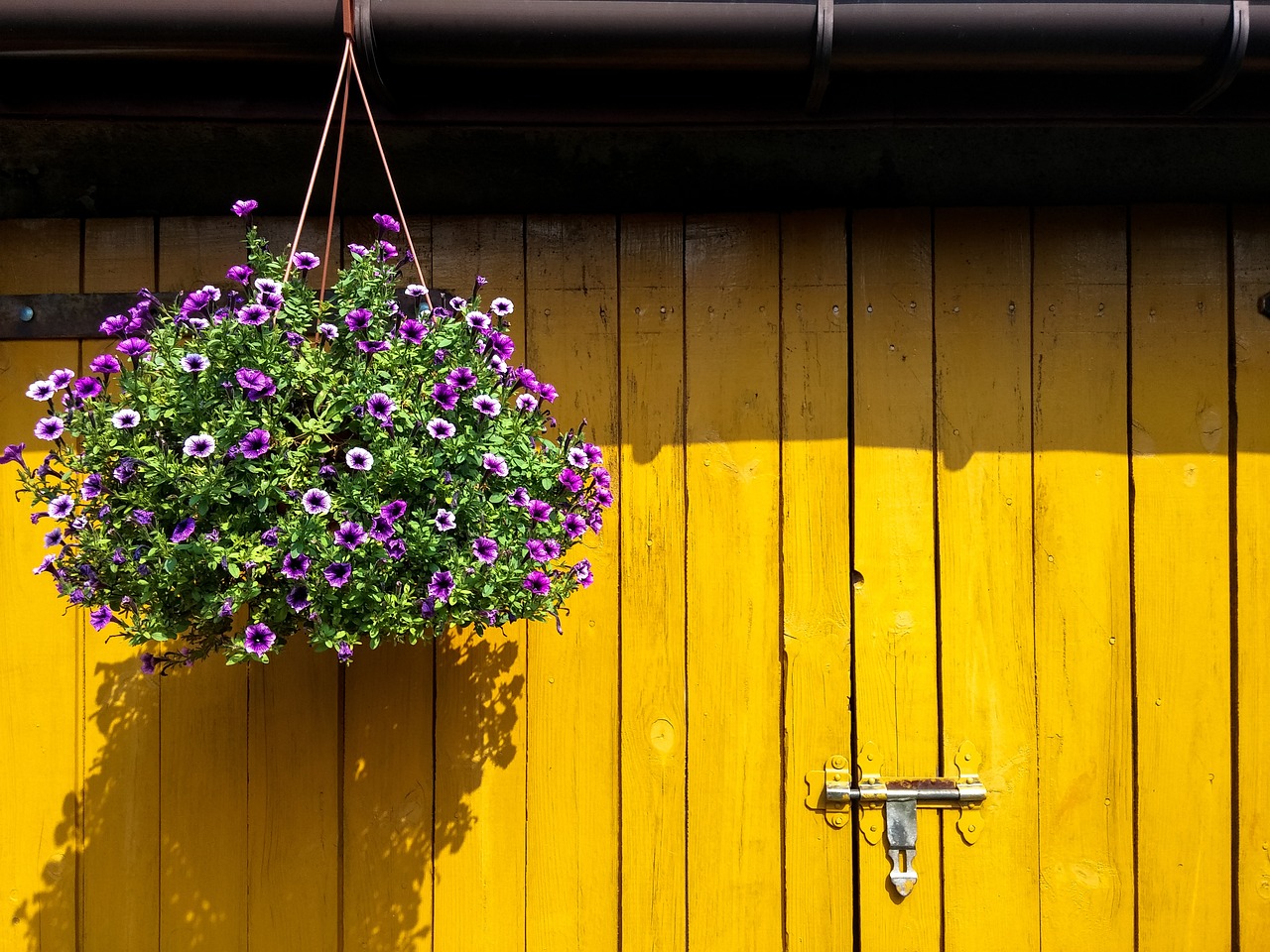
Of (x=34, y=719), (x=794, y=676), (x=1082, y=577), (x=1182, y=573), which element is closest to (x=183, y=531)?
(x=34, y=719)

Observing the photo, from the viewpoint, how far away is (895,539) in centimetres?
194

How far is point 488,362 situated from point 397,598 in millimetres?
442

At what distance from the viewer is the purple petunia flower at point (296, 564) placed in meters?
1.34

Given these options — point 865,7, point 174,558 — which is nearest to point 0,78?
point 174,558

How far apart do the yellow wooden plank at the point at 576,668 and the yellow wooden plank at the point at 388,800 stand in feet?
0.72

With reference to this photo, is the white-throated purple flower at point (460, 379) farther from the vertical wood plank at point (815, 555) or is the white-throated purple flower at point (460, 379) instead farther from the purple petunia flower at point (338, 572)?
the vertical wood plank at point (815, 555)

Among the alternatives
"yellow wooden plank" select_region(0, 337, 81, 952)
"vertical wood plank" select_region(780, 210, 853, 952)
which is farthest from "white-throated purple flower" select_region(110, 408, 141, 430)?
"vertical wood plank" select_region(780, 210, 853, 952)

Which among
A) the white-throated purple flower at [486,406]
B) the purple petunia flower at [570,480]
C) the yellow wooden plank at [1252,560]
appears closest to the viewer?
the white-throated purple flower at [486,406]

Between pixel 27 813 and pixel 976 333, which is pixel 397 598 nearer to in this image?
pixel 27 813

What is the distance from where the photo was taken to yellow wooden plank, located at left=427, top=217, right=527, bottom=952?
1.89 meters

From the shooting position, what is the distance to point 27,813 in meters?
1.90

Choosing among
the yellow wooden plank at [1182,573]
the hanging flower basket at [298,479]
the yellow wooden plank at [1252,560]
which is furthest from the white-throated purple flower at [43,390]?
the yellow wooden plank at [1252,560]

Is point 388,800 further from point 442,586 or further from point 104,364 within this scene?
point 104,364

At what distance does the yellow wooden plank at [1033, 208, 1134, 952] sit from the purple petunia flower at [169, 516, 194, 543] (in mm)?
1605
